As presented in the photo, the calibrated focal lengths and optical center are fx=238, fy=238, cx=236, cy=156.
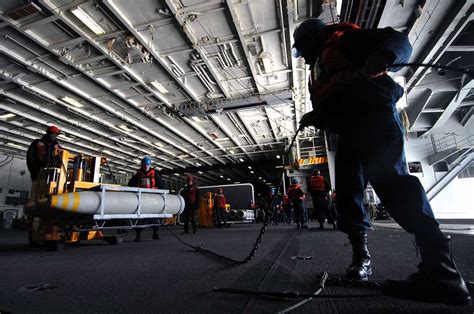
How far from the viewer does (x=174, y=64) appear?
24.9 ft

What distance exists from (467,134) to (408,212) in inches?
662

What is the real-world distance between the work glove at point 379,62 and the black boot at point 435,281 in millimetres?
755

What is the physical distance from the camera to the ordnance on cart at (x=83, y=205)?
104 inches

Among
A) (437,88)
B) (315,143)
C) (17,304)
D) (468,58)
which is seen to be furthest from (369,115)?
(315,143)

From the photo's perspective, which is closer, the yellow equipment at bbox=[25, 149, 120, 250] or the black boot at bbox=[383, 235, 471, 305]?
the black boot at bbox=[383, 235, 471, 305]

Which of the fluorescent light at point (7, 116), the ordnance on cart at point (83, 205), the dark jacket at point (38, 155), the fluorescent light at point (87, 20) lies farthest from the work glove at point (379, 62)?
the fluorescent light at point (7, 116)

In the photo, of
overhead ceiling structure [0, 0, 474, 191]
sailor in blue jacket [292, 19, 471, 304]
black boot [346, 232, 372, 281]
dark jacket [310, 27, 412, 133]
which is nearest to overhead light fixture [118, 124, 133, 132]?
A: overhead ceiling structure [0, 0, 474, 191]

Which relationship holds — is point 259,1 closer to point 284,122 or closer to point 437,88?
point 284,122

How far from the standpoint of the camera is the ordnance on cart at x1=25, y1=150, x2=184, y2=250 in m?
2.63

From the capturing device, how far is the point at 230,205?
13.0 metres

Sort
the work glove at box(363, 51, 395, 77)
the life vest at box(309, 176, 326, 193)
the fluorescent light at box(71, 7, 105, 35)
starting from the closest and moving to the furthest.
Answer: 1. the work glove at box(363, 51, 395, 77)
2. the fluorescent light at box(71, 7, 105, 35)
3. the life vest at box(309, 176, 326, 193)

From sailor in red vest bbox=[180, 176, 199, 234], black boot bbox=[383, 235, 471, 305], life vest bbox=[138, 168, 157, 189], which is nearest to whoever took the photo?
black boot bbox=[383, 235, 471, 305]

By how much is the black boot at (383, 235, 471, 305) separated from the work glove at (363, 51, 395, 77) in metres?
Result: 0.75

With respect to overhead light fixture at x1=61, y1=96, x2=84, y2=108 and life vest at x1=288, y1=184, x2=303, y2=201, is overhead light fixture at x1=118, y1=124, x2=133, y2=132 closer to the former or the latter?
overhead light fixture at x1=61, y1=96, x2=84, y2=108
